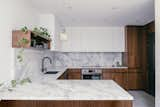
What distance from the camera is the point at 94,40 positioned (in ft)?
22.3

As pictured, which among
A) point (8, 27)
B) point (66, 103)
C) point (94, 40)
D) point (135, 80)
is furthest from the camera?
point (94, 40)

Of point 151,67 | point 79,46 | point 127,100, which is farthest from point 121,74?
point 127,100

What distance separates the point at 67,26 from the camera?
22.2 feet

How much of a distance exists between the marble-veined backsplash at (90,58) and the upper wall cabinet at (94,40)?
343 mm

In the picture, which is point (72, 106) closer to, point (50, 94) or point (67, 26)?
point (50, 94)

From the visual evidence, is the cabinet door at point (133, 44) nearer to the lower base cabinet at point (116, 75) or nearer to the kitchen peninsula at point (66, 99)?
the lower base cabinet at point (116, 75)

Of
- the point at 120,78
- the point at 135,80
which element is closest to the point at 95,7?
the point at 120,78

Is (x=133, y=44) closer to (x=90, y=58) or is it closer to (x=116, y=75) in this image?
(x=116, y=75)

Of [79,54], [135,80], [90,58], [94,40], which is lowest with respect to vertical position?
[135,80]

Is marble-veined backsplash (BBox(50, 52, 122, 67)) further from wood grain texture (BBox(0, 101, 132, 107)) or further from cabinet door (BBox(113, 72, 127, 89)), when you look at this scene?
wood grain texture (BBox(0, 101, 132, 107))

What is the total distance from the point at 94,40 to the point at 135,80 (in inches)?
80.2

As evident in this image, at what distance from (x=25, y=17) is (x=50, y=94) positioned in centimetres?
194

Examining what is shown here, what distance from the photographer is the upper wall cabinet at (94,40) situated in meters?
6.78

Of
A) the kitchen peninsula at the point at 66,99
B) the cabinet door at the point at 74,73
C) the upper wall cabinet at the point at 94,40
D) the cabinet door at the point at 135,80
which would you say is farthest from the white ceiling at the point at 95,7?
the cabinet door at the point at 135,80
